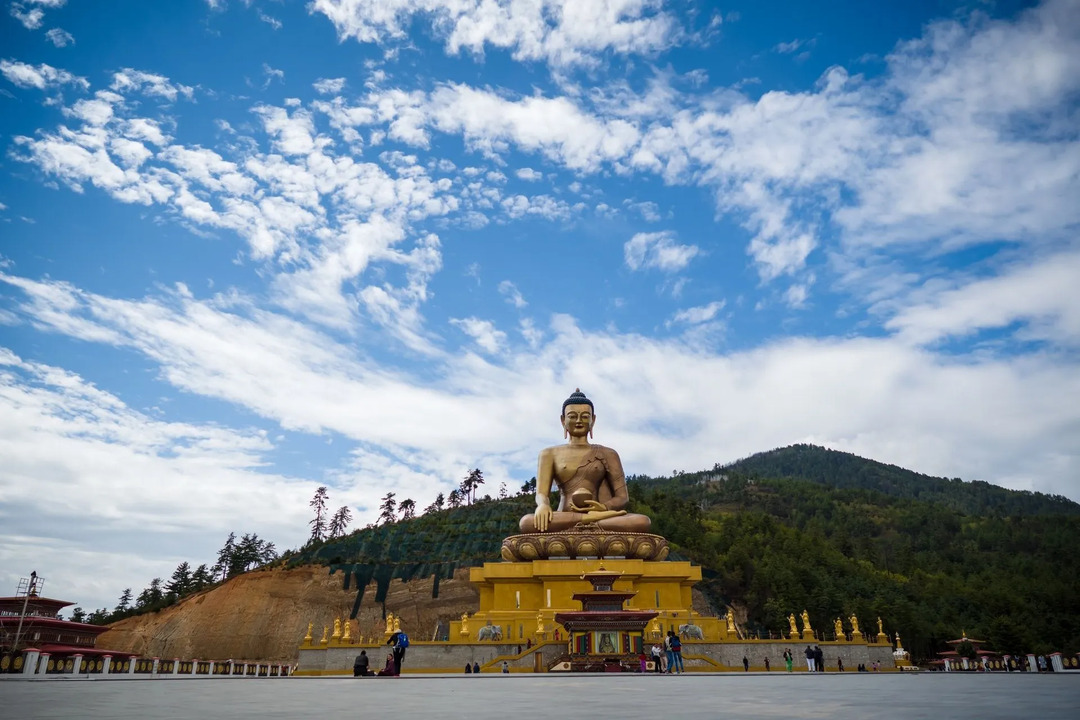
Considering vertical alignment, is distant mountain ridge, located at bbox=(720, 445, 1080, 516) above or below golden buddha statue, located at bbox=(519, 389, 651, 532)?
above

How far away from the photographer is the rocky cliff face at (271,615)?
47688 millimetres

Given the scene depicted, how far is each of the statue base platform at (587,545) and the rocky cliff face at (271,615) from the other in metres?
22.8

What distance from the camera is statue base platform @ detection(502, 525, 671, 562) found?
85.8 feet

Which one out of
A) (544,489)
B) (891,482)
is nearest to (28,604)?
(544,489)

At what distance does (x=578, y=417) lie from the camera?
29812 mm

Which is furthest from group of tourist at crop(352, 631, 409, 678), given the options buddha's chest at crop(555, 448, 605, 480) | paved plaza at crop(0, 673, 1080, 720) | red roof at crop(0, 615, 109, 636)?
red roof at crop(0, 615, 109, 636)

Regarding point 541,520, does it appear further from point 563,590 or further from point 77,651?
point 77,651

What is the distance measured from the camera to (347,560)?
53219 millimetres

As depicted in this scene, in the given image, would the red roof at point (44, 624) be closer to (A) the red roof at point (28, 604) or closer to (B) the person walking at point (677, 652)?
(A) the red roof at point (28, 604)

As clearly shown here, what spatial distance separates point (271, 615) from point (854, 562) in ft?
133

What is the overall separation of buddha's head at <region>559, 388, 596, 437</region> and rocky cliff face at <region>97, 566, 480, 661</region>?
22138mm

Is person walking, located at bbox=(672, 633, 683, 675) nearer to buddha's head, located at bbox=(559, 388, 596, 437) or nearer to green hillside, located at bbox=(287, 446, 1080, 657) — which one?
buddha's head, located at bbox=(559, 388, 596, 437)

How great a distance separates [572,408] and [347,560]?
3039 centimetres

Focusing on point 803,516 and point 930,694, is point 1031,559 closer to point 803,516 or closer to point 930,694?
point 803,516
